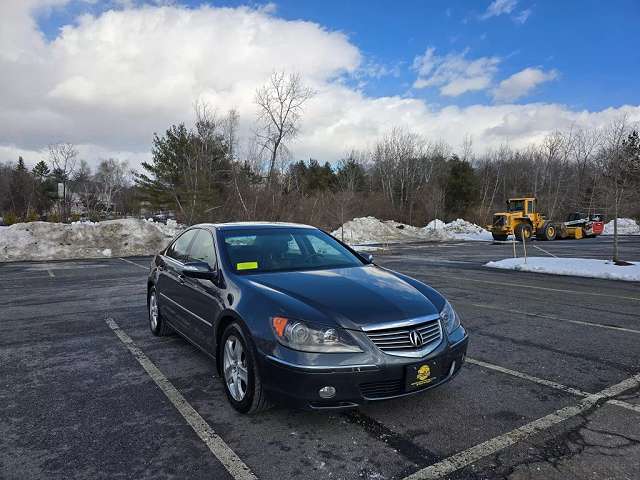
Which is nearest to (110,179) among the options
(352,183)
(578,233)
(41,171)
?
(41,171)

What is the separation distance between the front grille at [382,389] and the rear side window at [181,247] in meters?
2.83

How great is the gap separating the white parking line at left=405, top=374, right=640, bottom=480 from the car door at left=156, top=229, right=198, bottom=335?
9.47 feet

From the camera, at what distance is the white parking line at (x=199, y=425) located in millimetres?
2801

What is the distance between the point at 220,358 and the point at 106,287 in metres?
7.57

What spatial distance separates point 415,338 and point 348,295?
606mm

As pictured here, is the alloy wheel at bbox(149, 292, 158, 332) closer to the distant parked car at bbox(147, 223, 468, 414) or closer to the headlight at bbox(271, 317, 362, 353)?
the distant parked car at bbox(147, 223, 468, 414)

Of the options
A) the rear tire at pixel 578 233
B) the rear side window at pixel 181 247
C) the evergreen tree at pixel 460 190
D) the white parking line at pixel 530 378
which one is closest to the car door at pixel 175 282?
the rear side window at pixel 181 247

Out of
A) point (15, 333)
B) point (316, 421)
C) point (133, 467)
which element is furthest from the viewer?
point (15, 333)

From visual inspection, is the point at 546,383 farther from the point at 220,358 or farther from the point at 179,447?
the point at 179,447

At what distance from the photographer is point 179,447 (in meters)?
3.07

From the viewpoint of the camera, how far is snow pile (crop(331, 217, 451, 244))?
3244cm

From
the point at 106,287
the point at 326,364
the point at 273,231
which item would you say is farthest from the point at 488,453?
the point at 106,287

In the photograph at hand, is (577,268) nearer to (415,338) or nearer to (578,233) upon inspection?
(415,338)

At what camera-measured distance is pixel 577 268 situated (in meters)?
12.8
